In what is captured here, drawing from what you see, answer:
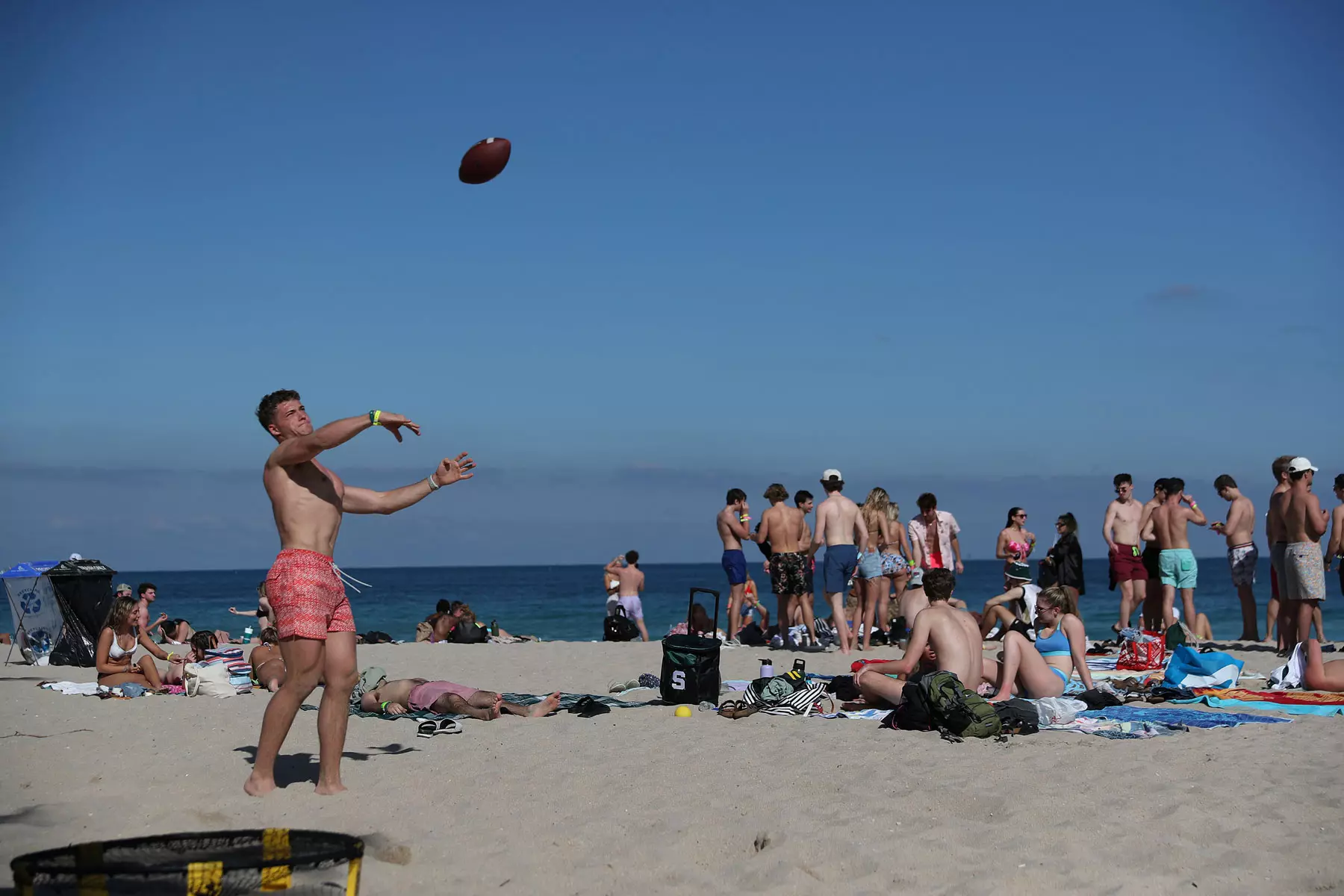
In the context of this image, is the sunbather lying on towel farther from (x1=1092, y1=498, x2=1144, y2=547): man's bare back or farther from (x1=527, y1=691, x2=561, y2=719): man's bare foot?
(x1=527, y1=691, x2=561, y2=719): man's bare foot

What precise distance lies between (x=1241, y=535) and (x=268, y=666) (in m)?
10.2

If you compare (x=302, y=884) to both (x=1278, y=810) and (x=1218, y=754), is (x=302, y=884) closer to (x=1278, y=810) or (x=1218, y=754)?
(x=1278, y=810)

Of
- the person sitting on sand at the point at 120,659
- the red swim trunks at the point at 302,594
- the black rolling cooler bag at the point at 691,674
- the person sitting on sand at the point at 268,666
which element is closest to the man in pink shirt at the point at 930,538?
the black rolling cooler bag at the point at 691,674

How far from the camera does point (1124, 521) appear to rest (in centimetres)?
1249

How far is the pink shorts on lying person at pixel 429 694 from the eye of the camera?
7.36 meters

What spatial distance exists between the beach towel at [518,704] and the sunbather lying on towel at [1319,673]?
4859 millimetres

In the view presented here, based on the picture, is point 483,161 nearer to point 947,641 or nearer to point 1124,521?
point 947,641

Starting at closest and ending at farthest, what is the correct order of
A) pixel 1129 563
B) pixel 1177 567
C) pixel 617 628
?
pixel 1177 567 → pixel 1129 563 → pixel 617 628

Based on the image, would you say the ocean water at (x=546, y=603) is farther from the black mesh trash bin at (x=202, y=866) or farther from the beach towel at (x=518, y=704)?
the black mesh trash bin at (x=202, y=866)

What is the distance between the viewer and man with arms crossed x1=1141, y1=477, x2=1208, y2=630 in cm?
1191

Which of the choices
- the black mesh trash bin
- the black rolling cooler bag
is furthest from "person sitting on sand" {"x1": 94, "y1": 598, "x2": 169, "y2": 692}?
the black mesh trash bin

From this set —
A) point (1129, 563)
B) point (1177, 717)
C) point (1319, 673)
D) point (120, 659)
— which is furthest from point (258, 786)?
point (1129, 563)

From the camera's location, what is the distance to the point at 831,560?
11.5 m

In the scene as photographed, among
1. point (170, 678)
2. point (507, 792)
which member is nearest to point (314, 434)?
point (507, 792)
